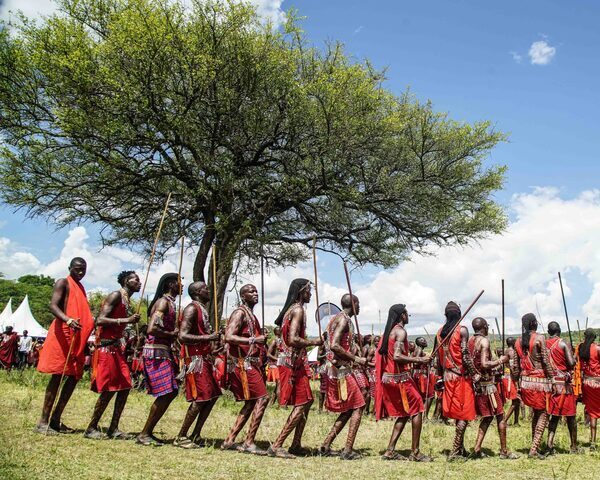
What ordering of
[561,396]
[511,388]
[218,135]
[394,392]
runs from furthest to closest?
1. [218,135]
2. [511,388]
3. [561,396]
4. [394,392]

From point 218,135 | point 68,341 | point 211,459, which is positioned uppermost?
point 218,135

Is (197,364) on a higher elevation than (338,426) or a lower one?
higher

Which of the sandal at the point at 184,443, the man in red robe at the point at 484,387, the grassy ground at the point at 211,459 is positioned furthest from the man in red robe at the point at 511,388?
the sandal at the point at 184,443

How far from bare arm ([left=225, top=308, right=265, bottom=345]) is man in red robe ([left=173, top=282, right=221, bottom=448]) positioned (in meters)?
0.18

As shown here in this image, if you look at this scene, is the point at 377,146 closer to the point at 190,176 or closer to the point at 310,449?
the point at 190,176

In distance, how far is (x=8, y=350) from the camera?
2148 cm

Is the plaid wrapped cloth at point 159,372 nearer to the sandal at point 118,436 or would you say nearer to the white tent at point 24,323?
the sandal at point 118,436

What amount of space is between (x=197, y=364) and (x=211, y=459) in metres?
1.23

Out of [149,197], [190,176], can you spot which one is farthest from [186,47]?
[149,197]

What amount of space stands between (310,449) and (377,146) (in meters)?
11.5

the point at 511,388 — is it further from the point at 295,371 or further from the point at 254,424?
the point at 254,424

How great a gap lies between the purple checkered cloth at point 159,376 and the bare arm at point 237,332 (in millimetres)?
803

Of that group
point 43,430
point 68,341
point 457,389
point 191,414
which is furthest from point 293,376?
point 43,430

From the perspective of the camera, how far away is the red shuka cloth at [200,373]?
717cm
